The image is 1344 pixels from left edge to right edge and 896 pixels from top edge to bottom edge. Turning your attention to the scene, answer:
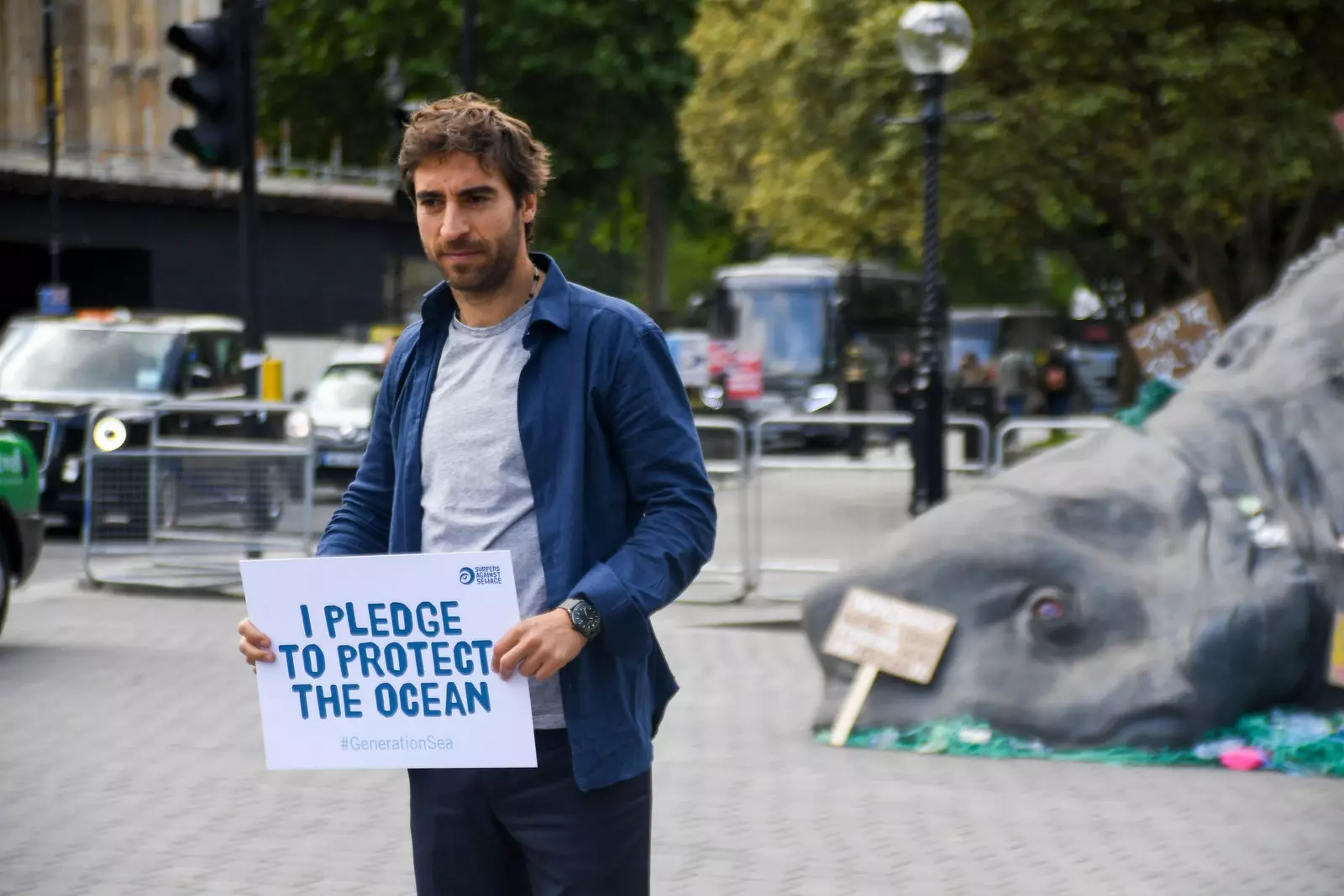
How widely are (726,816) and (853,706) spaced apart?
1596 mm

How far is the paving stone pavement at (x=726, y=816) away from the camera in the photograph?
6391 millimetres

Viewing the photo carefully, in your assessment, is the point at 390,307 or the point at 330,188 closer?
the point at 330,188

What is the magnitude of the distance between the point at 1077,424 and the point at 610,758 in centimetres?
940

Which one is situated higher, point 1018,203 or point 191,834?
point 1018,203

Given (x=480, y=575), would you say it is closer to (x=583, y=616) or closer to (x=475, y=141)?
(x=583, y=616)

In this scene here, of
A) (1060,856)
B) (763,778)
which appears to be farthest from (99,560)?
(1060,856)

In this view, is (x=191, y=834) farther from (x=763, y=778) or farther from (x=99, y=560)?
(x=99, y=560)

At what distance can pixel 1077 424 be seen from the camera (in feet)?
40.6

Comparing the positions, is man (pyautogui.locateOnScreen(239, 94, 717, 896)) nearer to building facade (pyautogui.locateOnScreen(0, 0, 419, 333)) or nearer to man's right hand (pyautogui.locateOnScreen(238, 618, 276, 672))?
man's right hand (pyautogui.locateOnScreen(238, 618, 276, 672))

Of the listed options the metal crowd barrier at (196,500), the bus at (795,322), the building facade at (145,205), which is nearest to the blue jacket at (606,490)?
the metal crowd barrier at (196,500)

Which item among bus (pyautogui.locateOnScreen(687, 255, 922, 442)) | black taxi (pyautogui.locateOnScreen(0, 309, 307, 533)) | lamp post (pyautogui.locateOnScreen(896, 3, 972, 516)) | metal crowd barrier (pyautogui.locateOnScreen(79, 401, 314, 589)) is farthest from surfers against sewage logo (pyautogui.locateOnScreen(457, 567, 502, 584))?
bus (pyautogui.locateOnScreen(687, 255, 922, 442))

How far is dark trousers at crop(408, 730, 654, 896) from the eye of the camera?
11.1 ft

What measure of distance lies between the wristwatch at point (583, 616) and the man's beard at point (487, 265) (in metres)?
0.55

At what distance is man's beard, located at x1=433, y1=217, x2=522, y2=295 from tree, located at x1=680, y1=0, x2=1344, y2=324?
60.9 ft
